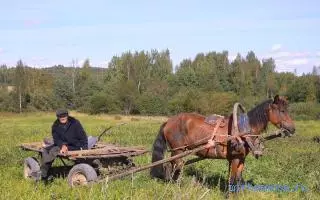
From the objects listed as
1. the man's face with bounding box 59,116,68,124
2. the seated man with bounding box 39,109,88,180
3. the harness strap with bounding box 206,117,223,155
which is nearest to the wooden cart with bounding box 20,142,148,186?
the seated man with bounding box 39,109,88,180

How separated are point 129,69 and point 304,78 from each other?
29822mm

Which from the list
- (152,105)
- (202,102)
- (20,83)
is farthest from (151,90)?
(20,83)

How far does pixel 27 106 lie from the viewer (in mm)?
71250

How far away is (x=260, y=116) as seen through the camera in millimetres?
8945

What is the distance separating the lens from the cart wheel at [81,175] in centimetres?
898

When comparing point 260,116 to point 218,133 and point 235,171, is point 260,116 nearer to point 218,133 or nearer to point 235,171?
point 218,133

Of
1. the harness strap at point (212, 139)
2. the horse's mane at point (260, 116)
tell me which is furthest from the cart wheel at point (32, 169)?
the horse's mane at point (260, 116)

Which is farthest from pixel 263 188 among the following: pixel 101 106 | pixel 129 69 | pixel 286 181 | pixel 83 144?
pixel 129 69

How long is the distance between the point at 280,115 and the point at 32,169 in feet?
16.9

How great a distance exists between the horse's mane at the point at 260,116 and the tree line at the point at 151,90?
5089 centimetres

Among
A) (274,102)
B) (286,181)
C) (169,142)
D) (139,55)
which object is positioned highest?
(139,55)

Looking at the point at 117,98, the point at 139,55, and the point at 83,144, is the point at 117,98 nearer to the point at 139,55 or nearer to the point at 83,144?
the point at 139,55

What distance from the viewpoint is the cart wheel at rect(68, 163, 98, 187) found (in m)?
8.98

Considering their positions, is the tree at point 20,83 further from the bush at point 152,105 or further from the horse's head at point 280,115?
the horse's head at point 280,115
